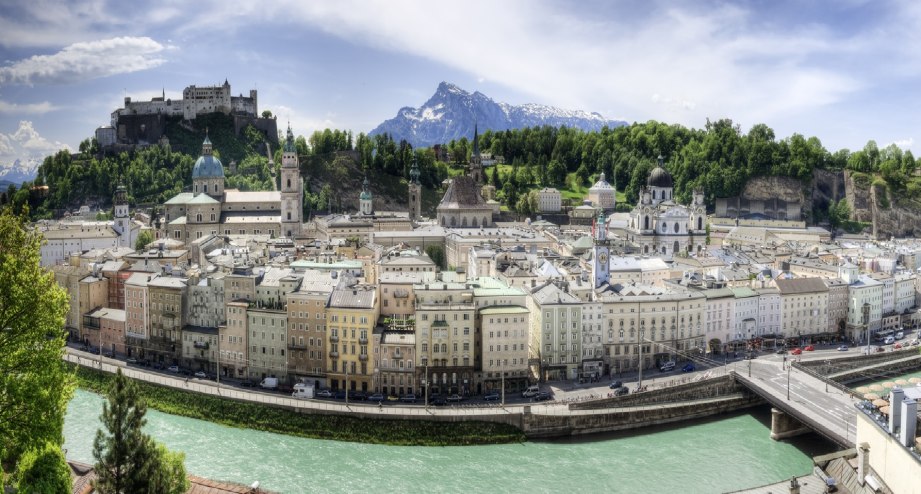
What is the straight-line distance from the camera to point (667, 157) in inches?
3152

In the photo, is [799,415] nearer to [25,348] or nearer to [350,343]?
[350,343]

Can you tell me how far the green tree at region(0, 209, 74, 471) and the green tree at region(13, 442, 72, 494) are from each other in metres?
1.11

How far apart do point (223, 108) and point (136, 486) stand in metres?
72.2

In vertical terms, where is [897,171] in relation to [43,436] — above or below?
above

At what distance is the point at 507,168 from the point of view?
82.5m

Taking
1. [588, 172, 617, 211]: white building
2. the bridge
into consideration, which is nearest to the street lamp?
the bridge

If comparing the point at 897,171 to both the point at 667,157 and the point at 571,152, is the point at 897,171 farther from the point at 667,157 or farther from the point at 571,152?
the point at 571,152

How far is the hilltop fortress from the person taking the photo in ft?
253

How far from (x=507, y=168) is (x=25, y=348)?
73.0 m

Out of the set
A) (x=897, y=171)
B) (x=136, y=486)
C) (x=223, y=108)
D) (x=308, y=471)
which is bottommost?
(x=308, y=471)

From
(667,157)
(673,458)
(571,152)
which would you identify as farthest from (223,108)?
(673,458)

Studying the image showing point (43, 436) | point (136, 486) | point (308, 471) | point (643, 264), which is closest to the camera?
point (43, 436)

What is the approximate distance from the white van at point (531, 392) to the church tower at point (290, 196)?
30.0 m

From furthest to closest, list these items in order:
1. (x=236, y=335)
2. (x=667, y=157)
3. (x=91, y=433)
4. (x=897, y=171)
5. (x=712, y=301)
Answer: (x=667, y=157) → (x=897, y=171) → (x=712, y=301) → (x=236, y=335) → (x=91, y=433)
